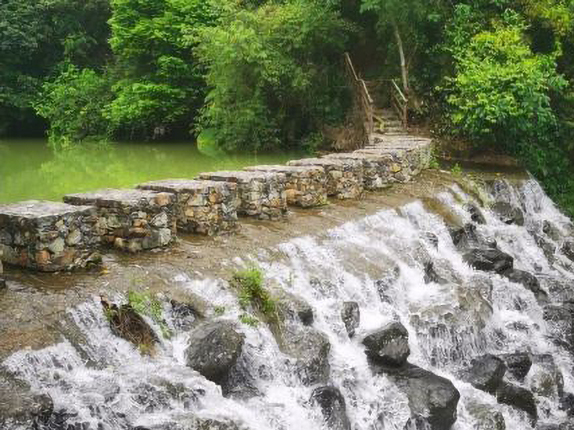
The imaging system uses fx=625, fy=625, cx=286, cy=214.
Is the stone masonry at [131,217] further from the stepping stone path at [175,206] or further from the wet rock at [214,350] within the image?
the wet rock at [214,350]

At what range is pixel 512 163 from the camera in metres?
19.0

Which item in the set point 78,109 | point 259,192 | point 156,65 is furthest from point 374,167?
point 78,109

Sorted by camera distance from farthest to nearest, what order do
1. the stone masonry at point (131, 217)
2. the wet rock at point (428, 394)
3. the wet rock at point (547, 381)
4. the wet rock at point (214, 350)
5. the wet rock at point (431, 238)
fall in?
the wet rock at point (431, 238), the wet rock at point (547, 381), the stone masonry at point (131, 217), the wet rock at point (428, 394), the wet rock at point (214, 350)

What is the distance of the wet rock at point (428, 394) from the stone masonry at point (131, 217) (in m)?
3.59

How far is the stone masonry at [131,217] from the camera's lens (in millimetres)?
8539

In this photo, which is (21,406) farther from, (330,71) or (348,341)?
(330,71)

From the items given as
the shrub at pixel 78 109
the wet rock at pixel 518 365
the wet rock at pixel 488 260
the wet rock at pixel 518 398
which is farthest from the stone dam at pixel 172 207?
the shrub at pixel 78 109

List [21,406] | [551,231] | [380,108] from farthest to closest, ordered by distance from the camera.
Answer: [380,108] → [551,231] → [21,406]

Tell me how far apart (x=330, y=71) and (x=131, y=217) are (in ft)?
50.5

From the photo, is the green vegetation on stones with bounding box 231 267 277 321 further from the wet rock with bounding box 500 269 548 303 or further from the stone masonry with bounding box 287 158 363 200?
the wet rock with bounding box 500 269 548 303

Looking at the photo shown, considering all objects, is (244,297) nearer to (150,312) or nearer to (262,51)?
(150,312)

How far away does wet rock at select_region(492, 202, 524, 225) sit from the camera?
1517 centimetres

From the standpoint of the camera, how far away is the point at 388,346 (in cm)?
836

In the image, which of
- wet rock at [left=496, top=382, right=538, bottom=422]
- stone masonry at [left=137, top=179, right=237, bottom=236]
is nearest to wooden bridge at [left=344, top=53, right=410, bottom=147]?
stone masonry at [left=137, top=179, right=237, bottom=236]
